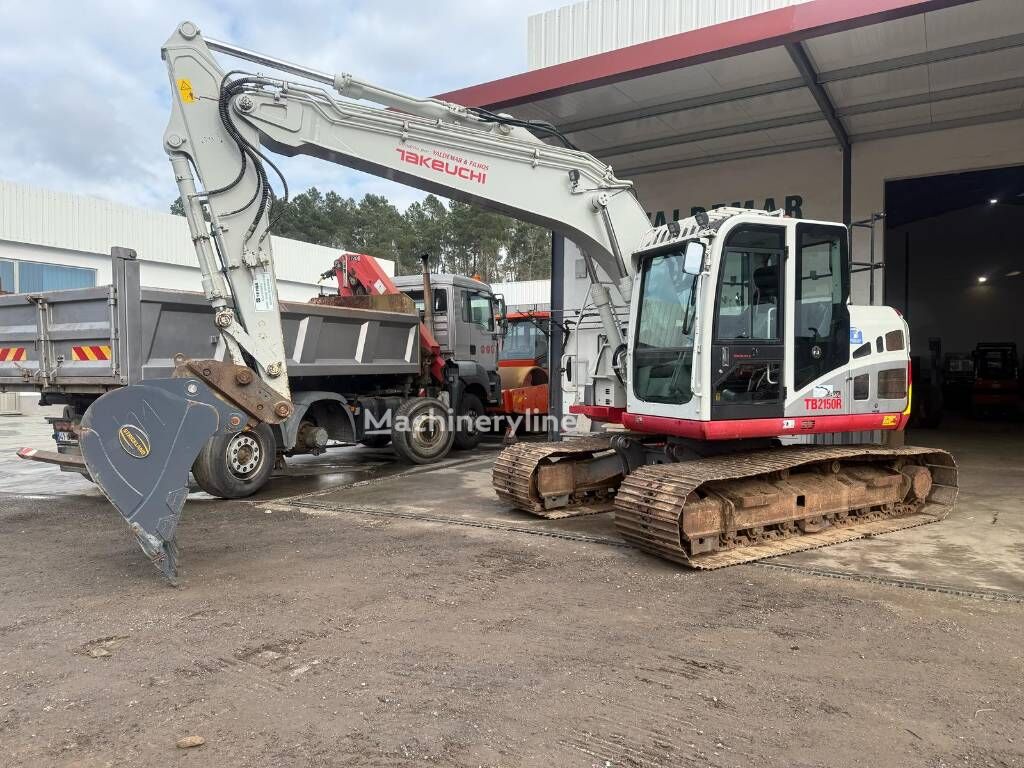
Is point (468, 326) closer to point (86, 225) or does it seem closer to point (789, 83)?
point (789, 83)

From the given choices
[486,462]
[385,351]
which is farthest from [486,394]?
[385,351]

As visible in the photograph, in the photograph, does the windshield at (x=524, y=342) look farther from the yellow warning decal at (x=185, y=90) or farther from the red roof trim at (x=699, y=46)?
the yellow warning decal at (x=185, y=90)

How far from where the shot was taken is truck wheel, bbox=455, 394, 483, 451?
37.3ft

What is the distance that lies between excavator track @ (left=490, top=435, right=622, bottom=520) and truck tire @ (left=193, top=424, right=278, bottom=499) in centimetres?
267

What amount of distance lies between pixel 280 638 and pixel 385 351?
19.7 ft

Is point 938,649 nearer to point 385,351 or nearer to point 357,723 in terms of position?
point 357,723

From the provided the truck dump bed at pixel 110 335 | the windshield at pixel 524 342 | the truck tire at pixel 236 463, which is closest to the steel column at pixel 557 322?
the windshield at pixel 524 342

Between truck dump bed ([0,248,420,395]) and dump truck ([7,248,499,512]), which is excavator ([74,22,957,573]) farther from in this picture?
truck dump bed ([0,248,420,395])

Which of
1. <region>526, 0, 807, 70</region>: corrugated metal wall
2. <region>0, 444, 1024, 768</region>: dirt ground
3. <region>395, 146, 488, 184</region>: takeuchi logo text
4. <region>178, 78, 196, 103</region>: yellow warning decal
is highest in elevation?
<region>526, 0, 807, 70</region>: corrugated metal wall

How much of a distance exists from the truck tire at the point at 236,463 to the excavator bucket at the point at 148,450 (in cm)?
277

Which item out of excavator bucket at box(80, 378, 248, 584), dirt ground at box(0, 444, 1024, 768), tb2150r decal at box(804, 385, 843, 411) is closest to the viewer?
dirt ground at box(0, 444, 1024, 768)

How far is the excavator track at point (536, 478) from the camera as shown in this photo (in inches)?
260

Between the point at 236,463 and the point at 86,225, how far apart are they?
63.0 feet

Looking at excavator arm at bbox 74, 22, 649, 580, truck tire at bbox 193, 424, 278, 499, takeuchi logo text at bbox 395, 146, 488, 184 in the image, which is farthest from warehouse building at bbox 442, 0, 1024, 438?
truck tire at bbox 193, 424, 278, 499
